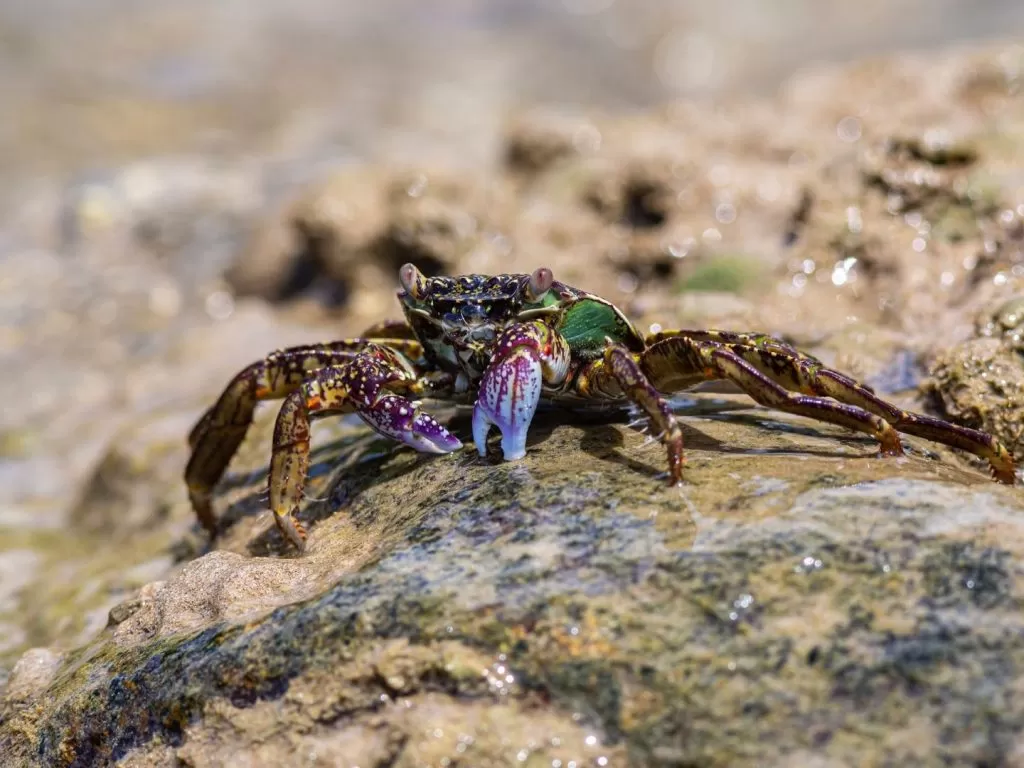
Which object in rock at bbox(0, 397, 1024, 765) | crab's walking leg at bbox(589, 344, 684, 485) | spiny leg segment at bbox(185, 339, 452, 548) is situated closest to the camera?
rock at bbox(0, 397, 1024, 765)

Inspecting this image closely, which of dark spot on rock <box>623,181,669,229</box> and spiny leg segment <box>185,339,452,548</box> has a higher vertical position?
dark spot on rock <box>623,181,669,229</box>

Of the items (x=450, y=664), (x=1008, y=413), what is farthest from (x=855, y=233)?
(x=450, y=664)

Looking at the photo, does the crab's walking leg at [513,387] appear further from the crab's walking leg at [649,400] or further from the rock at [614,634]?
the crab's walking leg at [649,400]

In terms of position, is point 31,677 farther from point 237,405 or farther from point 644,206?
point 644,206

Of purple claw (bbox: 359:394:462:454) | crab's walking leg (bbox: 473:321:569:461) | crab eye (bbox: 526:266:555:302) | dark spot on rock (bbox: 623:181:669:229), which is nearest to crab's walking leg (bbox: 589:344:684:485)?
crab's walking leg (bbox: 473:321:569:461)

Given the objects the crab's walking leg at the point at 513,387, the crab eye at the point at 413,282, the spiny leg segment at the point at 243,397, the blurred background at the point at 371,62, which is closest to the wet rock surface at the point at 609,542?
the crab's walking leg at the point at 513,387

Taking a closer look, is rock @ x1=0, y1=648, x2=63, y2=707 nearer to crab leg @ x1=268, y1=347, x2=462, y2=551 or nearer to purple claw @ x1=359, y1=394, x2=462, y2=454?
crab leg @ x1=268, y1=347, x2=462, y2=551

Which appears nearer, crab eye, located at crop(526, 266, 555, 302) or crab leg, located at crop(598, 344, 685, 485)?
crab leg, located at crop(598, 344, 685, 485)
